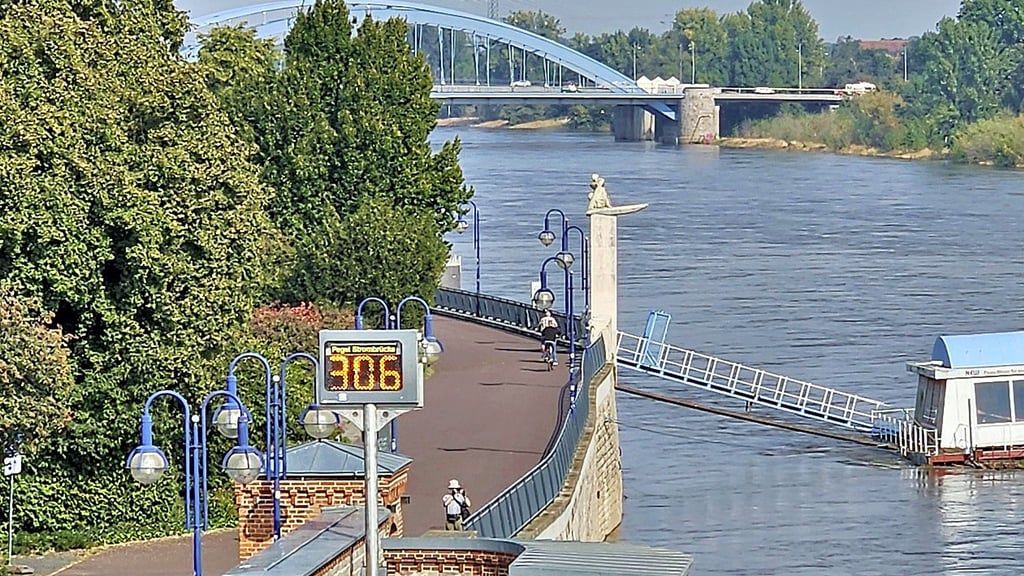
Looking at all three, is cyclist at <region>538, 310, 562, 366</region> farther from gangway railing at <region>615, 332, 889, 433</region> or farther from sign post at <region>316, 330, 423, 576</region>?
sign post at <region>316, 330, 423, 576</region>

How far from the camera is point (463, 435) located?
26703 millimetres

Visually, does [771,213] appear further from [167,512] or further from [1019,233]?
[167,512]

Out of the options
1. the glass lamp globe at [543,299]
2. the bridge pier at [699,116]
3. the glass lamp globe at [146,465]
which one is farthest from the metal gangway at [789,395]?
the bridge pier at [699,116]

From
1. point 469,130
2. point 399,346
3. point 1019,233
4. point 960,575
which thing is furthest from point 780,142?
point 399,346

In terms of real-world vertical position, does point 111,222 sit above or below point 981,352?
above

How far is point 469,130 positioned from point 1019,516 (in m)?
158

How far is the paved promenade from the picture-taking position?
67.8 feet

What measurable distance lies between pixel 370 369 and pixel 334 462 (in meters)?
3.09

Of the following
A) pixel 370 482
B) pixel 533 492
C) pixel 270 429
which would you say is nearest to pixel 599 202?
pixel 533 492

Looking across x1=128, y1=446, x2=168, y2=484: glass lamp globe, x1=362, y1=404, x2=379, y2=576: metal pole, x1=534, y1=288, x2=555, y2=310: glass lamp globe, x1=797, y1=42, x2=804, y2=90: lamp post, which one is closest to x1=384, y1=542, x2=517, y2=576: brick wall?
x1=362, y1=404, x2=379, y2=576: metal pole

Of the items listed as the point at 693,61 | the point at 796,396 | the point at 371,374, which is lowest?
the point at 796,396

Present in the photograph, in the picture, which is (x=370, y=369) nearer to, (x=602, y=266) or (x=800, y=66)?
(x=602, y=266)

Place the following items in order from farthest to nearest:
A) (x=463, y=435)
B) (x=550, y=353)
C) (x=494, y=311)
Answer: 1. (x=494, y=311)
2. (x=550, y=353)
3. (x=463, y=435)

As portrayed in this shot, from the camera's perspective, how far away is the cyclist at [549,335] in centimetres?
3342
